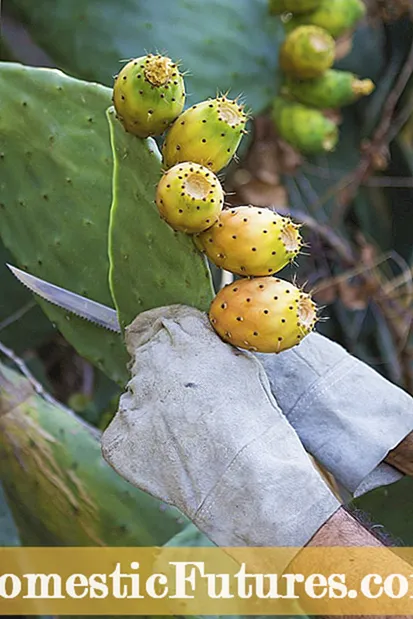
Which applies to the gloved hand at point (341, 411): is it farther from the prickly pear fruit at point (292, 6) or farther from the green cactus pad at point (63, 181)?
the prickly pear fruit at point (292, 6)

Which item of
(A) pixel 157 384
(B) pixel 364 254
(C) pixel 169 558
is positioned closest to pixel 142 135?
(A) pixel 157 384

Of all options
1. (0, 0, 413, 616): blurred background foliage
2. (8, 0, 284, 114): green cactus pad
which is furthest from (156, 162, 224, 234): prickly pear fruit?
(8, 0, 284, 114): green cactus pad

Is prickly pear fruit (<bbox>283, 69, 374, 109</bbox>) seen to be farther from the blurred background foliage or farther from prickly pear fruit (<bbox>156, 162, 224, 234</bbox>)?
prickly pear fruit (<bbox>156, 162, 224, 234</bbox>)

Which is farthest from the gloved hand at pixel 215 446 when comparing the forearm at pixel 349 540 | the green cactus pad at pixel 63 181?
the green cactus pad at pixel 63 181

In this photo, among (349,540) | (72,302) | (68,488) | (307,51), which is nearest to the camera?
(349,540)

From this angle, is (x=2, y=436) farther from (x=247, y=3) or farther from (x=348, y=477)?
(x=247, y=3)

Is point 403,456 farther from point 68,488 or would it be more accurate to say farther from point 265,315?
point 68,488

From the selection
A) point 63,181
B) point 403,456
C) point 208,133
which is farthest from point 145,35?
point 403,456
